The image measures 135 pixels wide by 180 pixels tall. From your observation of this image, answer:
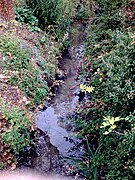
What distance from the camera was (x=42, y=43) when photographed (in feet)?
22.2

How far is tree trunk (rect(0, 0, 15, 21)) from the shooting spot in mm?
6484

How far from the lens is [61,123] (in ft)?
16.5

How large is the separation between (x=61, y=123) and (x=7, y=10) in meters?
3.02

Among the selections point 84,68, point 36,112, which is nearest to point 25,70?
point 36,112

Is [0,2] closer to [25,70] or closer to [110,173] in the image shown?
[25,70]

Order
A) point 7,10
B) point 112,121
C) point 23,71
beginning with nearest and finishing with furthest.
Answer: point 112,121 < point 23,71 < point 7,10

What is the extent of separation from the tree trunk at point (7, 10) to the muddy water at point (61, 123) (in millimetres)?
1570

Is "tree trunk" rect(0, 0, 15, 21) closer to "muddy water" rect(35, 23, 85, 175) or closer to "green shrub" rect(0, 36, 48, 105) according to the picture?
"green shrub" rect(0, 36, 48, 105)

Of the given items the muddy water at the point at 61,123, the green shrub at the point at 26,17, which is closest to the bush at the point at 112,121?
the muddy water at the point at 61,123

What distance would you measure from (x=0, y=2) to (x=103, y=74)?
307cm

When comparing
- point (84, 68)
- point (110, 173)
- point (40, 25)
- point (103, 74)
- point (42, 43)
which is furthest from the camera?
point (40, 25)

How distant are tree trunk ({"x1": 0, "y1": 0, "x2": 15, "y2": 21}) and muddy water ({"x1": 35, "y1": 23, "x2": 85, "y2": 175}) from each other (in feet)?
5.15

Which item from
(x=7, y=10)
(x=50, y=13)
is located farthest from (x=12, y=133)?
(x=50, y=13)

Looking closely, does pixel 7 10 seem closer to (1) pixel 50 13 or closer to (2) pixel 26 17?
(2) pixel 26 17
